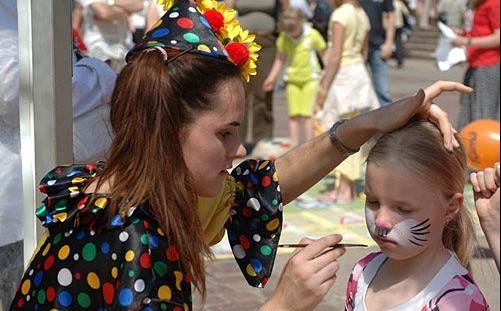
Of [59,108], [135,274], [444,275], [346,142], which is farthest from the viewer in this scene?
[59,108]

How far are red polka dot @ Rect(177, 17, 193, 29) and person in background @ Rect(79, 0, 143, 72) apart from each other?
5.12m

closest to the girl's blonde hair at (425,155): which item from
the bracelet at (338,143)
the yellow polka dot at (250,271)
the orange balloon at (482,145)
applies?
the bracelet at (338,143)

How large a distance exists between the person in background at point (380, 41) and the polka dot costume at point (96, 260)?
19.8 feet

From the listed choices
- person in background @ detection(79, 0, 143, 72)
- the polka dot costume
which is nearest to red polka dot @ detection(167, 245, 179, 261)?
the polka dot costume

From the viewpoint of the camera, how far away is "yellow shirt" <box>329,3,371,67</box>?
7.30 m

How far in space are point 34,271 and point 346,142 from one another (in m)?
0.92

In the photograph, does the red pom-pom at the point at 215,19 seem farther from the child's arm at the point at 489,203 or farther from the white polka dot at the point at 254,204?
the child's arm at the point at 489,203

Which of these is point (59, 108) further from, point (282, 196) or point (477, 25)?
point (477, 25)

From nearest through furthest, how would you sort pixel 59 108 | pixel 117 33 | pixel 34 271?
pixel 34 271, pixel 59 108, pixel 117 33

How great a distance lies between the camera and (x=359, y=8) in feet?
24.6

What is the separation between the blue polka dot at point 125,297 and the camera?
1.93 meters

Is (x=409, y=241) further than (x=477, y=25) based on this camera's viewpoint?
No

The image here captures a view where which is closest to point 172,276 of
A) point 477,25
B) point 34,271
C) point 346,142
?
point 34,271

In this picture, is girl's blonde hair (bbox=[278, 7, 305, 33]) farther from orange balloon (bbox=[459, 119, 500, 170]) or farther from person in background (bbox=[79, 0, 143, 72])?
orange balloon (bbox=[459, 119, 500, 170])
